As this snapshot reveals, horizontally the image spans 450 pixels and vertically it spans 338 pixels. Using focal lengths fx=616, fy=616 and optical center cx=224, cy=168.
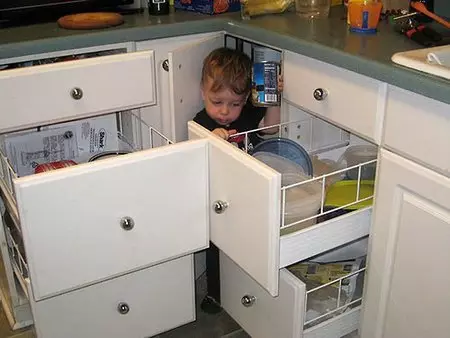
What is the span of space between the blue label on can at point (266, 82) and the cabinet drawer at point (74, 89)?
28 cm

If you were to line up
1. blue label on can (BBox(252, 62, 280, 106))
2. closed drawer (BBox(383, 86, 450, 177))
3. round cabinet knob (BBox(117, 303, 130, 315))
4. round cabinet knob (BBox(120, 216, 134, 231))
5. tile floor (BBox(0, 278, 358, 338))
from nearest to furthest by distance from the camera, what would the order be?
closed drawer (BBox(383, 86, 450, 177)), round cabinet knob (BBox(120, 216, 134, 231)), round cabinet knob (BBox(117, 303, 130, 315)), blue label on can (BBox(252, 62, 280, 106)), tile floor (BBox(0, 278, 358, 338))

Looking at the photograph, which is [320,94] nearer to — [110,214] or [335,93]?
[335,93]

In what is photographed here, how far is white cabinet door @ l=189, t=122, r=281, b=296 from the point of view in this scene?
3.90 ft

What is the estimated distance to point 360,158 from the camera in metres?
1.72

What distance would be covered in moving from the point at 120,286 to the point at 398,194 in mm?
687

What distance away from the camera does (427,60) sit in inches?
46.8

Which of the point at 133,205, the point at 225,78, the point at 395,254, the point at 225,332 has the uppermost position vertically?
the point at 225,78

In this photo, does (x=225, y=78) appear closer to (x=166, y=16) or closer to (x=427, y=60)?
(x=166, y=16)

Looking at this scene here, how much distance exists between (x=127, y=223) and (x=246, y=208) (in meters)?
0.25

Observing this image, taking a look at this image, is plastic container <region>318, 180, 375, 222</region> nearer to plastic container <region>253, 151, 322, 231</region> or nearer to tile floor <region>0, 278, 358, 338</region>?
plastic container <region>253, 151, 322, 231</region>

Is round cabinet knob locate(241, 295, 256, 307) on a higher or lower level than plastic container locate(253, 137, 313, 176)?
lower

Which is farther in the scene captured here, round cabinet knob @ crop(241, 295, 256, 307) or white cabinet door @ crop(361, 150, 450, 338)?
round cabinet knob @ crop(241, 295, 256, 307)

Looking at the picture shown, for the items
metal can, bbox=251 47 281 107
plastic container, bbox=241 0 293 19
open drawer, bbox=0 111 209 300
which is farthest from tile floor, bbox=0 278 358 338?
plastic container, bbox=241 0 293 19

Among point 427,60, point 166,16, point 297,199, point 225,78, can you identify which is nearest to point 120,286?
point 297,199
